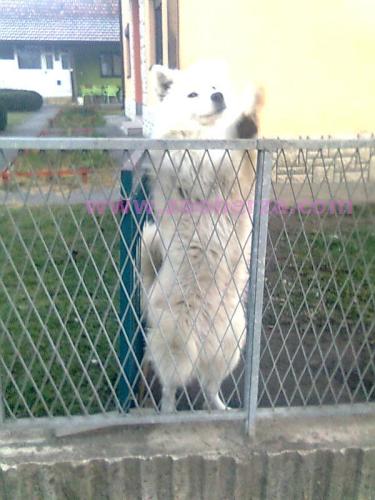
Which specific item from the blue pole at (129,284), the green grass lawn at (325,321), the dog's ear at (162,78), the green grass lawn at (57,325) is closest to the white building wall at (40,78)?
the green grass lawn at (57,325)

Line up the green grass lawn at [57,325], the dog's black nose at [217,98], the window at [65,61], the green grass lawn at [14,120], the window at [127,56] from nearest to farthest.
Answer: the green grass lawn at [57,325]
the dog's black nose at [217,98]
the green grass lawn at [14,120]
the window at [127,56]
the window at [65,61]

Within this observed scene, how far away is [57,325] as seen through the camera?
3605 millimetres

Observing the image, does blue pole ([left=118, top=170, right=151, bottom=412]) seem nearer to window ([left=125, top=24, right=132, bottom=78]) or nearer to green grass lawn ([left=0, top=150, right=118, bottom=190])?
green grass lawn ([left=0, top=150, right=118, bottom=190])

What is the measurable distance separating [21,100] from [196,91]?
23.2 m

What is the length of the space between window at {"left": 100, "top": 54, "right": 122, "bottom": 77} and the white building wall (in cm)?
222

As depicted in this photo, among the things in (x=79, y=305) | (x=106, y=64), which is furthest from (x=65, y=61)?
(x=79, y=305)

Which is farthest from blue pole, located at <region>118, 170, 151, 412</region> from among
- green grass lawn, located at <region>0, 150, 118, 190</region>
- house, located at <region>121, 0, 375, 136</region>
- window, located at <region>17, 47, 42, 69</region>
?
window, located at <region>17, 47, 42, 69</region>

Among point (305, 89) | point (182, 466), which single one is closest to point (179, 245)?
point (182, 466)

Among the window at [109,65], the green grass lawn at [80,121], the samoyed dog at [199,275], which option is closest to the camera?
the samoyed dog at [199,275]

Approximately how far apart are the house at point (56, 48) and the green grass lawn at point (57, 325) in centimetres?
2608

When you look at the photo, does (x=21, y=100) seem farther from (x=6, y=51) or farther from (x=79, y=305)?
(x=79, y=305)

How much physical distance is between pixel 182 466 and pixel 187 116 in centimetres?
192

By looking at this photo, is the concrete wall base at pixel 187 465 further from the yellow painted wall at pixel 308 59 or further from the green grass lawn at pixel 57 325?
the yellow painted wall at pixel 308 59

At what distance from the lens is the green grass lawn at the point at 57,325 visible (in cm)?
217
